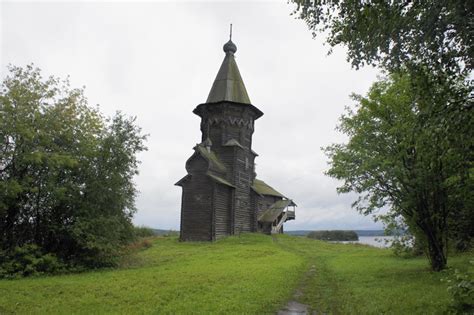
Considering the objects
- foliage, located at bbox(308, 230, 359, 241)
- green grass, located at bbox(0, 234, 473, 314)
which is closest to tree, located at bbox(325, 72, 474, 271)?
green grass, located at bbox(0, 234, 473, 314)

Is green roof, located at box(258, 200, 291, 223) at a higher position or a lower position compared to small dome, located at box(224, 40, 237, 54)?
lower

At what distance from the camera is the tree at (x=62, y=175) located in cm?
1844

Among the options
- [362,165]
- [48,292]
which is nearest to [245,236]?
[362,165]

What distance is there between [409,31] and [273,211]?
40.2 metres

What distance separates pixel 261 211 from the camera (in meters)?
48.9

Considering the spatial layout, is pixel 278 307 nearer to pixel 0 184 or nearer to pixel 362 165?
pixel 362 165

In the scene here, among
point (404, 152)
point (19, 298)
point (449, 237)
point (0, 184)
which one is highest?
point (404, 152)

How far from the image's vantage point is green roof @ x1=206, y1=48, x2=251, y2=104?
41094 millimetres

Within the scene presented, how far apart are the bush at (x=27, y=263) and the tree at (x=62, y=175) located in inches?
38.0

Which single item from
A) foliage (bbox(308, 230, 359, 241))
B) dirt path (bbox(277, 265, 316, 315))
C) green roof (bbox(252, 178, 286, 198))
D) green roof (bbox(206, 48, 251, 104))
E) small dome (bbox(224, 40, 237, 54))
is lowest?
dirt path (bbox(277, 265, 316, 315))

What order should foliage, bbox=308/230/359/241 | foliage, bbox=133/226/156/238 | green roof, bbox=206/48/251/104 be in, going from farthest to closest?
foliage, bbox=308/230/359/241 → foliage, bbox=133/226/156/238 → green roof, bbox=206/48/251/104

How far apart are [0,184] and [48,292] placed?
7.07m

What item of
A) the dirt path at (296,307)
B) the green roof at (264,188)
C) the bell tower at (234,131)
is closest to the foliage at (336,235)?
the green roof at (264,188)

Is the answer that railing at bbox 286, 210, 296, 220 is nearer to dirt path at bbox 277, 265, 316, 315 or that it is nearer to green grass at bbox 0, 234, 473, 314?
green grass at bbox 0, 234, 473, 314
